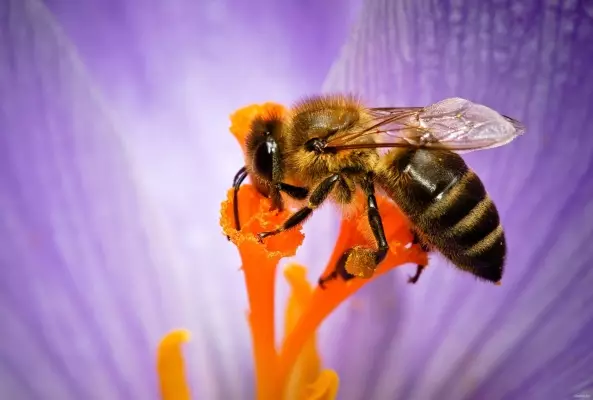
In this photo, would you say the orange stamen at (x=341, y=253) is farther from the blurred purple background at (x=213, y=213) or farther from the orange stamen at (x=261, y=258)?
the blurred purple background at (x=213, y=213)

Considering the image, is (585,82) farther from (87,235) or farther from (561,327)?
(87,235)

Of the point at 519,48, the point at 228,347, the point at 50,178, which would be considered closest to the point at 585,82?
the point at 519,48

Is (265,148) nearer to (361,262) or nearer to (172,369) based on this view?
(361,262)

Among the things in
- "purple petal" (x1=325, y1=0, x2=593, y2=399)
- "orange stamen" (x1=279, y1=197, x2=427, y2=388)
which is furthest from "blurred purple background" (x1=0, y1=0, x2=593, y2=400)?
"orange stamen" (x1=279, y1=197, x2=427, y2=388)

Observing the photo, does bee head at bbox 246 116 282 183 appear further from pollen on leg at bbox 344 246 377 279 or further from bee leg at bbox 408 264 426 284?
bee leg at bbox 408 264 426 284

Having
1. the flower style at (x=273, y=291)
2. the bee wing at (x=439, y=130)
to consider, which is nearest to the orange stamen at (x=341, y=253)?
the flower style at (x=273, y=291)

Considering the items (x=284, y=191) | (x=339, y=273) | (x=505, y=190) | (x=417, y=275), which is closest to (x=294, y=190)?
(x=284, y=191)

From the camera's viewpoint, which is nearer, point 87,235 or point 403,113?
point 403,113

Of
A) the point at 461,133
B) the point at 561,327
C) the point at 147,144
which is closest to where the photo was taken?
the point at 461,133
